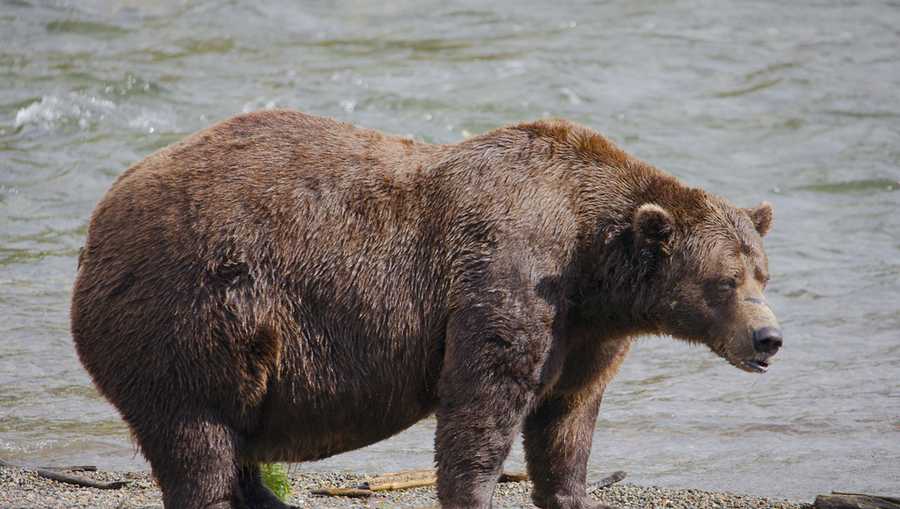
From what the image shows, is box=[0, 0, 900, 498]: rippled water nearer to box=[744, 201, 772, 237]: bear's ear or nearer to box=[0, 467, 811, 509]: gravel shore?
box=[0, 467, 811, 509]: gravel shore

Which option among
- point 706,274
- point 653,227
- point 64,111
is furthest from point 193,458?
point 64,111

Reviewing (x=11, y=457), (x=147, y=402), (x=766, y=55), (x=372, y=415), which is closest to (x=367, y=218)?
(x=372, y=415)

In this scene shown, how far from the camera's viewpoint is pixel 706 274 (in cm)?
684

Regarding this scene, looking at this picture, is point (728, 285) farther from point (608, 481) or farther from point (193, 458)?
point (193, 458)

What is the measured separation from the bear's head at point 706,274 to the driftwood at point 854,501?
1.61 metres

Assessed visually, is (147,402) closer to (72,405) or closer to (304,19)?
(72,405)

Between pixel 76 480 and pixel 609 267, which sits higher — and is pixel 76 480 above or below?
below

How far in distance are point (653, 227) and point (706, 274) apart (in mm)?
366

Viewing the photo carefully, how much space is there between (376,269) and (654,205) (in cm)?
146

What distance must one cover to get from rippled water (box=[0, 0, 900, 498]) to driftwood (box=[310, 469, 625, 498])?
1.64ft

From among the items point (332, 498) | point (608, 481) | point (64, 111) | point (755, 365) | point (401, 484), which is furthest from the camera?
point (64, 111)

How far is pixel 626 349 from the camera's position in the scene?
7438mm

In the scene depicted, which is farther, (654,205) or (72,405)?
(72,405)

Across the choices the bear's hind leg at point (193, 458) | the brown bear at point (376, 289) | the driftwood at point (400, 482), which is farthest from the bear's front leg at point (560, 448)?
the bear's hind leg at point (193, 458)
